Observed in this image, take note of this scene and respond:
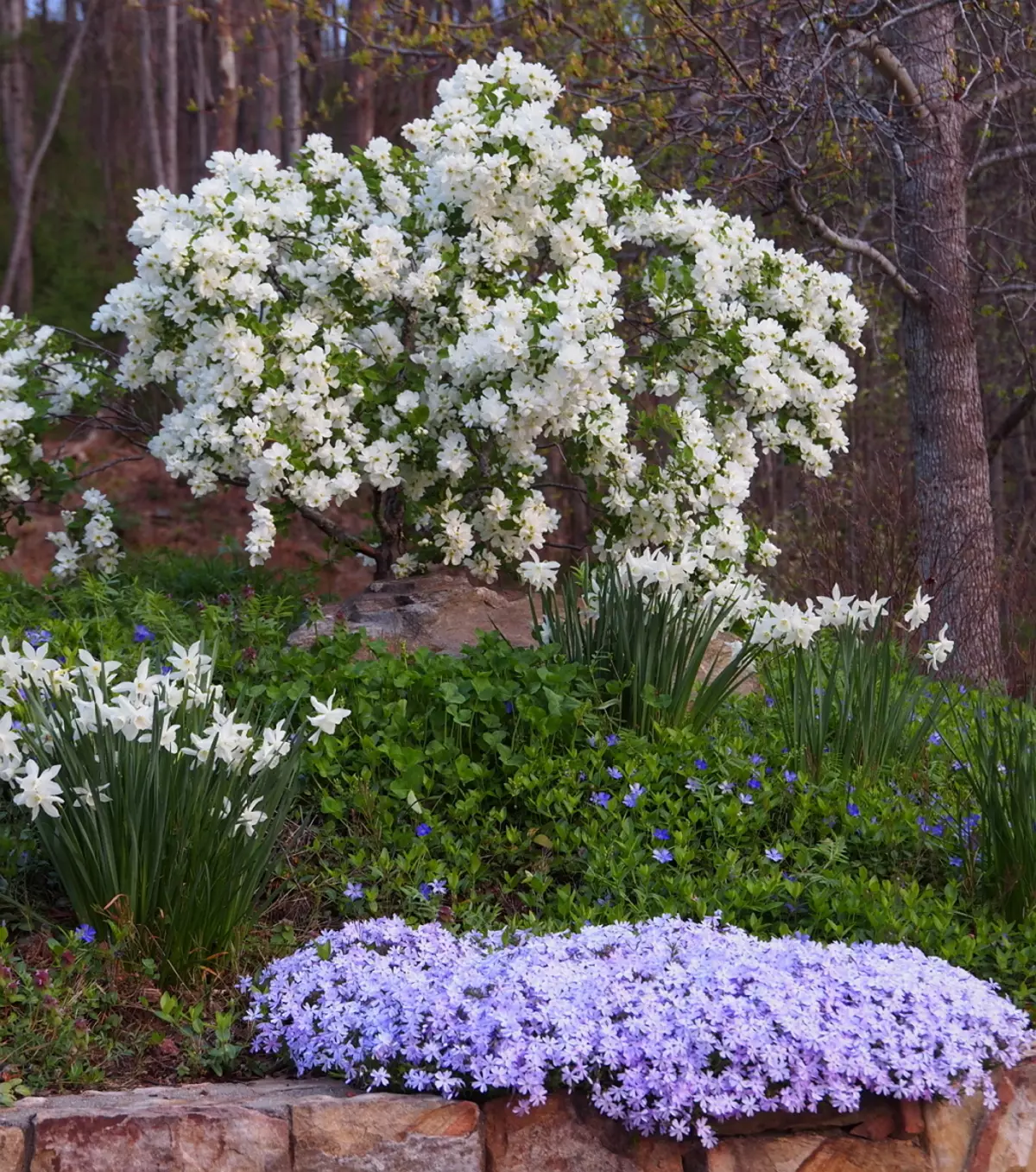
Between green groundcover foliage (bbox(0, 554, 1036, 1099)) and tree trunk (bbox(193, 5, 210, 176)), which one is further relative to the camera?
tree trunk (bbox(193, 5, 210, 176))

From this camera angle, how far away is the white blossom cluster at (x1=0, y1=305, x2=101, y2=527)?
6477mm

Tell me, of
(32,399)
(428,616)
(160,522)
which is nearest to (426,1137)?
(428,616)

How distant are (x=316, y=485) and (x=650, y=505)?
5.04 ft

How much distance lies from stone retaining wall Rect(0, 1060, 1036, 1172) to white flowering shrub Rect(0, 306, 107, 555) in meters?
4.15

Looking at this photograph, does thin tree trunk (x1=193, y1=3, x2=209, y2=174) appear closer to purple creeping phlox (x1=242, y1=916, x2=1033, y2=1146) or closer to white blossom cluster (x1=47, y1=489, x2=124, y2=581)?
white blossom cluster (x1=47, y1=489, x2=124, y2=581)

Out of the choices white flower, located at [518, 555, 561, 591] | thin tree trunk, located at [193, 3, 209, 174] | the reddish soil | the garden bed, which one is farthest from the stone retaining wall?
thin tree trunk, located at [193, 3, 209, 174]

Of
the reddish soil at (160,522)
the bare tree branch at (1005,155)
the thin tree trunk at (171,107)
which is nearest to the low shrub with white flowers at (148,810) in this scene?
the bare tree branch at (1005,155)

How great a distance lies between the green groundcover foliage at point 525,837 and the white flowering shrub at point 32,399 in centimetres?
175

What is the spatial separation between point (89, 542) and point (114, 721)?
3.31 m

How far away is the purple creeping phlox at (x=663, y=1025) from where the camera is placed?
2.93 m

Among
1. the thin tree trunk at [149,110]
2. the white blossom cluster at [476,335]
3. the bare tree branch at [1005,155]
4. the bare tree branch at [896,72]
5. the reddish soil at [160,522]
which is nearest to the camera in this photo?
the white blossom cluster at [476,335]

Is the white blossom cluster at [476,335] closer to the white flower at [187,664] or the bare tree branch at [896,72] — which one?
the bare tree branch at [896,72]

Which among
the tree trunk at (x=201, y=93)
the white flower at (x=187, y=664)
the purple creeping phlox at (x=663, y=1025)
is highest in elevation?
the tree trunk at (x=201, y=93)

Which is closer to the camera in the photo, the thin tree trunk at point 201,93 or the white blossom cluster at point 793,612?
the white blossom cluster at point 793,612
